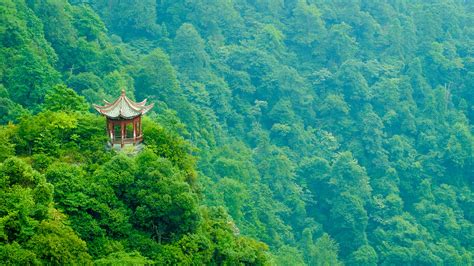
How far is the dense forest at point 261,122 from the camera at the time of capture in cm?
2705

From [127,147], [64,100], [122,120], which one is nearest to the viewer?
[127,147]

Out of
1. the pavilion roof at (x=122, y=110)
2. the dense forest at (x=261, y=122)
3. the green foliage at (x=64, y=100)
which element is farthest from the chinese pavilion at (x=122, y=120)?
the green foliage at (x=64, y=100)

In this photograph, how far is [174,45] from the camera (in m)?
64.8

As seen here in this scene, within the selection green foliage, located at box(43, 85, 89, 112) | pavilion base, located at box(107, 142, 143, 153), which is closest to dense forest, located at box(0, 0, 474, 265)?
green foliage, located at box(43, 85, 89, 112)

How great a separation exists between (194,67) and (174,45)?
298 centimetres

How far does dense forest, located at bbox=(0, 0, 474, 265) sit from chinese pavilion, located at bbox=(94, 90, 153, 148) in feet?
1.45

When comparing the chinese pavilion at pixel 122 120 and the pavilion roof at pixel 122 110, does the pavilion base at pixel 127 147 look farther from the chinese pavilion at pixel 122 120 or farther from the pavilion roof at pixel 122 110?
the pavilion roof at pixel 122 110

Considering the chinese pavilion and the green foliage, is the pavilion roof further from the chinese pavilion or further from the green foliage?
the green foliage

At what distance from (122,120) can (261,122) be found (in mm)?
35872

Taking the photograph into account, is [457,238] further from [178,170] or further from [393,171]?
[178,170]

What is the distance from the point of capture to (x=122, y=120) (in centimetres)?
2847

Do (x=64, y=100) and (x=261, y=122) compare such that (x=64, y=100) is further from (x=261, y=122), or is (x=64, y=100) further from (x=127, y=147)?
(x=261, y=122)

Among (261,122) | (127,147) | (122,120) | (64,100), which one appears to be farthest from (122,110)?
(261,122)

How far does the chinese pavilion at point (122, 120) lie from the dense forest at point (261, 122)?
44 centimetres
